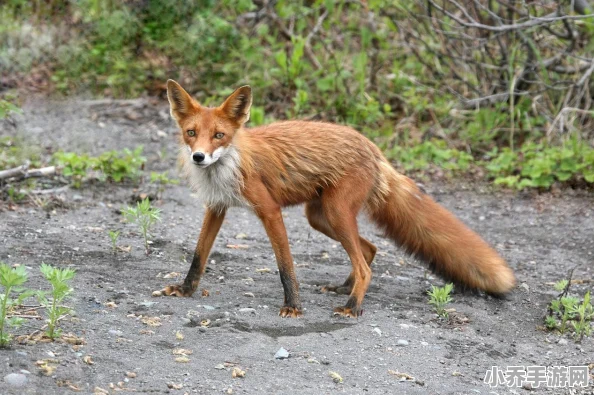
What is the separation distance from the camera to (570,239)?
7.14 m

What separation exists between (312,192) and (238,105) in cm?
79

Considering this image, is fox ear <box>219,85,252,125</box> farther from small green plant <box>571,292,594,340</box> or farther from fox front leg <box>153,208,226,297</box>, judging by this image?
small green plant <box>571,292,594,340</box>

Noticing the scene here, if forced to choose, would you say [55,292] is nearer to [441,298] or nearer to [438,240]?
[441,298]

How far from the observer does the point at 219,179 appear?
504 cm

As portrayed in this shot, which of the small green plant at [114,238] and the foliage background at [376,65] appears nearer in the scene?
the small green plant at [114,238]

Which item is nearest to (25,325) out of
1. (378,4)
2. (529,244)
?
(529,244)

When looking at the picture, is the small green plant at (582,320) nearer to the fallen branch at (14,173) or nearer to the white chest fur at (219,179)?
the white chest fur at (219,179)

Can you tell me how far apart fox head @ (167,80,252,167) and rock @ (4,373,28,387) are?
1670 mm

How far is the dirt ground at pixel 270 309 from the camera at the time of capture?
13.1 ft

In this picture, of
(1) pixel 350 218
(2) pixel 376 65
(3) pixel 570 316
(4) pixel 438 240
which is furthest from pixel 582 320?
(2) pixel 376 65

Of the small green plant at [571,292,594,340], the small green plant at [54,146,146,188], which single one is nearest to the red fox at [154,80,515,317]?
the small green plant at [571,292,594,340]

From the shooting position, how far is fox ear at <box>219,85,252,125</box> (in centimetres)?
499

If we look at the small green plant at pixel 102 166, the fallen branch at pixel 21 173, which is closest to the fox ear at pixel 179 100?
the fallen branch at pixel 21 173

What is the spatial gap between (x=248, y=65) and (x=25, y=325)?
265 inches
